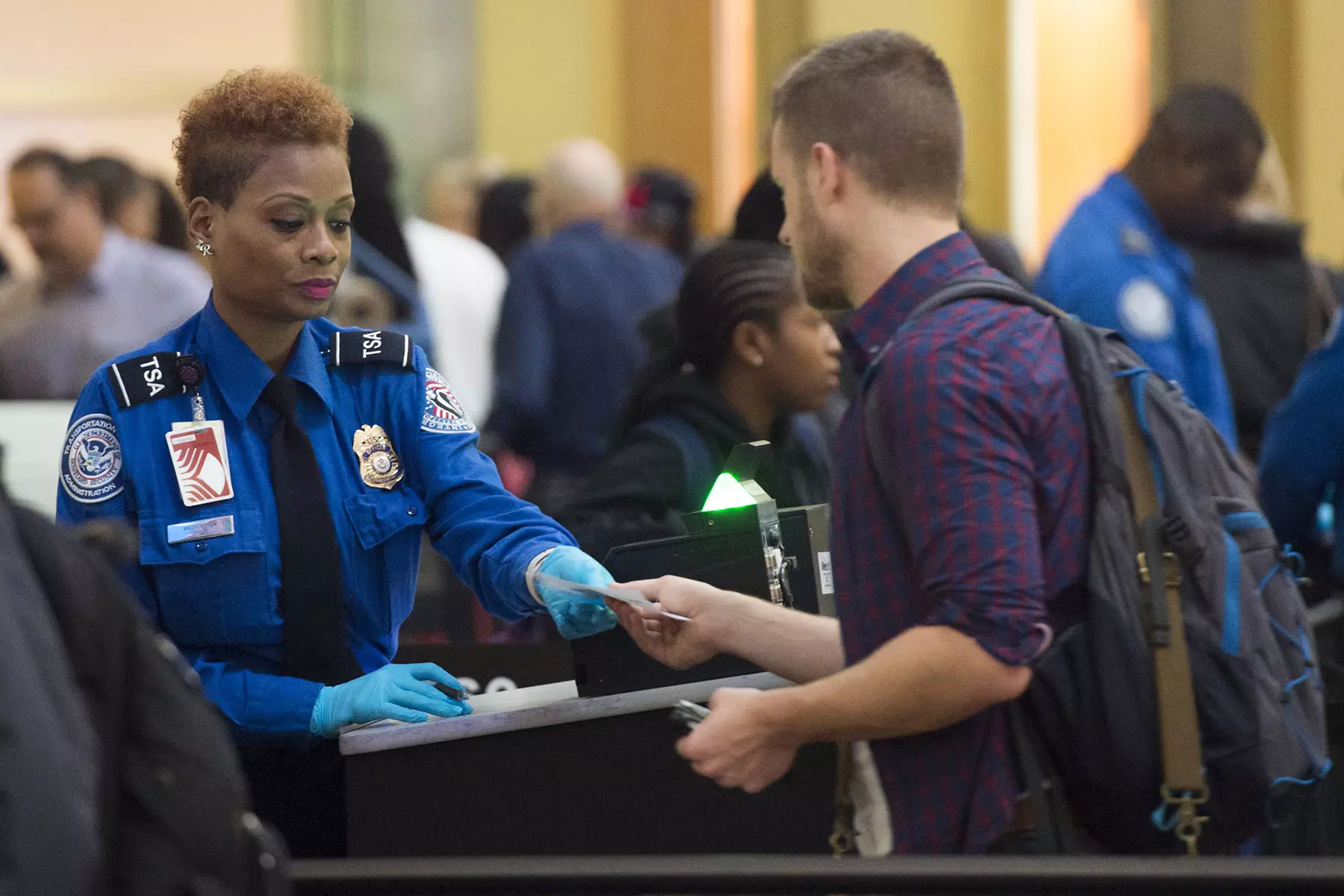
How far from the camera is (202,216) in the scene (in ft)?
7.69

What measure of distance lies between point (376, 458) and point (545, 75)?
8.55 meters

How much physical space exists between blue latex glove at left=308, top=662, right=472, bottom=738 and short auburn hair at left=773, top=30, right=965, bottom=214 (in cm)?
Result: 85

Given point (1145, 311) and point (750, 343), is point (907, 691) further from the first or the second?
point (1145, 311)

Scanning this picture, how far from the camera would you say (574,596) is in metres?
2.31

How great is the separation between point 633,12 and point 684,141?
2.84 feet

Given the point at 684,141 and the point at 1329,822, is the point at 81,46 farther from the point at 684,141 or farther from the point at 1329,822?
the point at 1329,822

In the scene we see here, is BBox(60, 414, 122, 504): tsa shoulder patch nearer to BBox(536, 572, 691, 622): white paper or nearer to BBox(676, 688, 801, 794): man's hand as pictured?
BBox(536, 572, 691, 622): white paper

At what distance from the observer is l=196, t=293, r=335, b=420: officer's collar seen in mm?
2326

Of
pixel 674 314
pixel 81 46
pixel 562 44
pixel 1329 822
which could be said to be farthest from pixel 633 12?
pixel 1329 822

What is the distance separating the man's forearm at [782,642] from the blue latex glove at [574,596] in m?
0.18

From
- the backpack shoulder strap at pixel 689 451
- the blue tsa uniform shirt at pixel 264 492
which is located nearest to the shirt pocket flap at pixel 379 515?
the blue tsa uniform shirt at pixel 264 492

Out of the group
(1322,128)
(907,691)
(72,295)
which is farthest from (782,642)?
(1322,128)

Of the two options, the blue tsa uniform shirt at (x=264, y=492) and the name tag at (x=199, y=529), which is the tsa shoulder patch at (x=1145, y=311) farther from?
the name tag at (x=199, y=529)

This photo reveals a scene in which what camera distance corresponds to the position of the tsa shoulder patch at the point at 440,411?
95.7 inches
